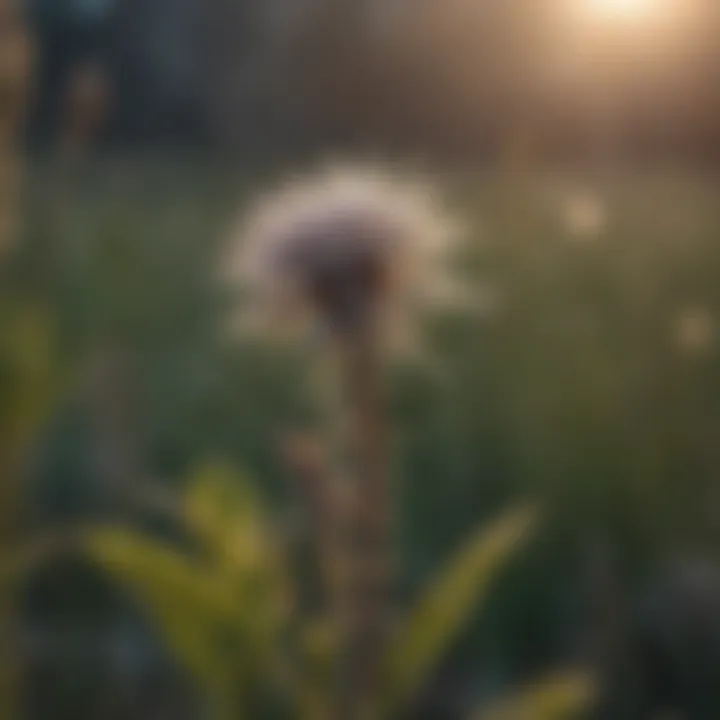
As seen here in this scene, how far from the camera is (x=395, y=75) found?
1023mm

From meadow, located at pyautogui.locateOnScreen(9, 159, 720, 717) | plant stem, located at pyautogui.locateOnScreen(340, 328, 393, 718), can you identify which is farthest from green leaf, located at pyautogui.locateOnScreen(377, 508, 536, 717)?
meadow, located at pyautogui.locateOnScreen(9, 159, 720, 717)

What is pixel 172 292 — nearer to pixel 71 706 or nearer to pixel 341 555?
pixel 71 706

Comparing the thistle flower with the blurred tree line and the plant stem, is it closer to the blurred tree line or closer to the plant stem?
the plant stem

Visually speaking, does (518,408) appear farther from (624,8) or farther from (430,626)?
(430,626)

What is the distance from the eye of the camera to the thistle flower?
48 centimetres

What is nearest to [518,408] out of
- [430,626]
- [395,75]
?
[395,75]

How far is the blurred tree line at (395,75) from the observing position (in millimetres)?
808

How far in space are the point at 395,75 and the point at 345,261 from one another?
22.4 inches

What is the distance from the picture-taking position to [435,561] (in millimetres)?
848

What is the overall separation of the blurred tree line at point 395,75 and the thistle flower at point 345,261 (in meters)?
0.28

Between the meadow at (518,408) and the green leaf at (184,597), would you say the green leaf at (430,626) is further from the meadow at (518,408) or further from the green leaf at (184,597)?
the meadow at (518,408)

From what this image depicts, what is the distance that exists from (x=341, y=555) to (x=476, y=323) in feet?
1.82

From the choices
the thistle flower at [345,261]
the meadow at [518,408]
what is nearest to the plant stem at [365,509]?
the thistle flower at [345,261]

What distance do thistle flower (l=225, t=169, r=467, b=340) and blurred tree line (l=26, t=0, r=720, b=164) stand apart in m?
0.28
